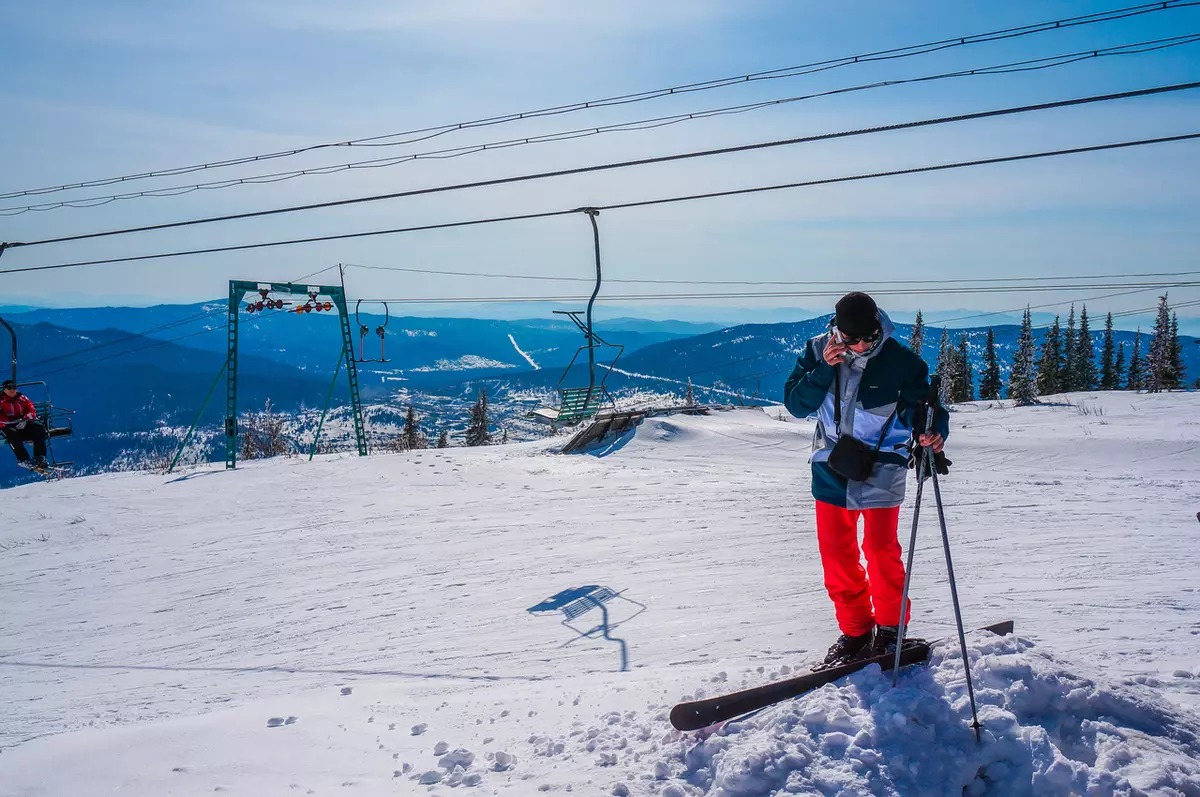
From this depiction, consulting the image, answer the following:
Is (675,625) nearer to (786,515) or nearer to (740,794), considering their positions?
(740,794)

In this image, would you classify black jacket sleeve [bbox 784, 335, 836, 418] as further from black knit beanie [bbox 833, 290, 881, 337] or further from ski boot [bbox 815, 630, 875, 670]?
ski boot [bbox 815, 630, 875, 670]

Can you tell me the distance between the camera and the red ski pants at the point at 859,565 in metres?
3.88

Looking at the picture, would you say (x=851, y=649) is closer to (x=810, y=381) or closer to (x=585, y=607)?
(x=810, y=381)

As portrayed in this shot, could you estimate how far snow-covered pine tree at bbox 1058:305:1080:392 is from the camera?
55125 mm

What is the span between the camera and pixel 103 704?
245 inches

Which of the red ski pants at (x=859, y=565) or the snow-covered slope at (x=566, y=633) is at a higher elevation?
the red ski pants at (x=859, y=565)

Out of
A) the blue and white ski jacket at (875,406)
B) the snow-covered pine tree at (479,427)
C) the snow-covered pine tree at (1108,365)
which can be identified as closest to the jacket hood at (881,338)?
the blue and white ski jacket at (875,406)

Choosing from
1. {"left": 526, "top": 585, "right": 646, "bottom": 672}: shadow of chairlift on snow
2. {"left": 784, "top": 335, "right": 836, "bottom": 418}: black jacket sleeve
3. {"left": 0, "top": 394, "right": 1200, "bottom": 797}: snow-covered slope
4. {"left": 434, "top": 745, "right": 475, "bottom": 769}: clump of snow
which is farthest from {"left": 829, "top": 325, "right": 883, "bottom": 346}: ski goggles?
{"left": 526, "top": 585, "right": 646, "bottom": 672}: shadow of chairlift on snow

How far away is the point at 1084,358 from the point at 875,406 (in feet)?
218

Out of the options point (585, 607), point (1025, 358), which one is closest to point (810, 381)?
point (585, 607)

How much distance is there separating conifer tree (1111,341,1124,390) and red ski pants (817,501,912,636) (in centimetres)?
6694

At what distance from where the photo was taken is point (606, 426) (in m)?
20.1

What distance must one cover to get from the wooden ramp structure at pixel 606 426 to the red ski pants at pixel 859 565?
49.5 ft

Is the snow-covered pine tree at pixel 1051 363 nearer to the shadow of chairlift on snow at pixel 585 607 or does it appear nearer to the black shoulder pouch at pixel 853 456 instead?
the shadow of chairlift on snow at pixel 585 607
